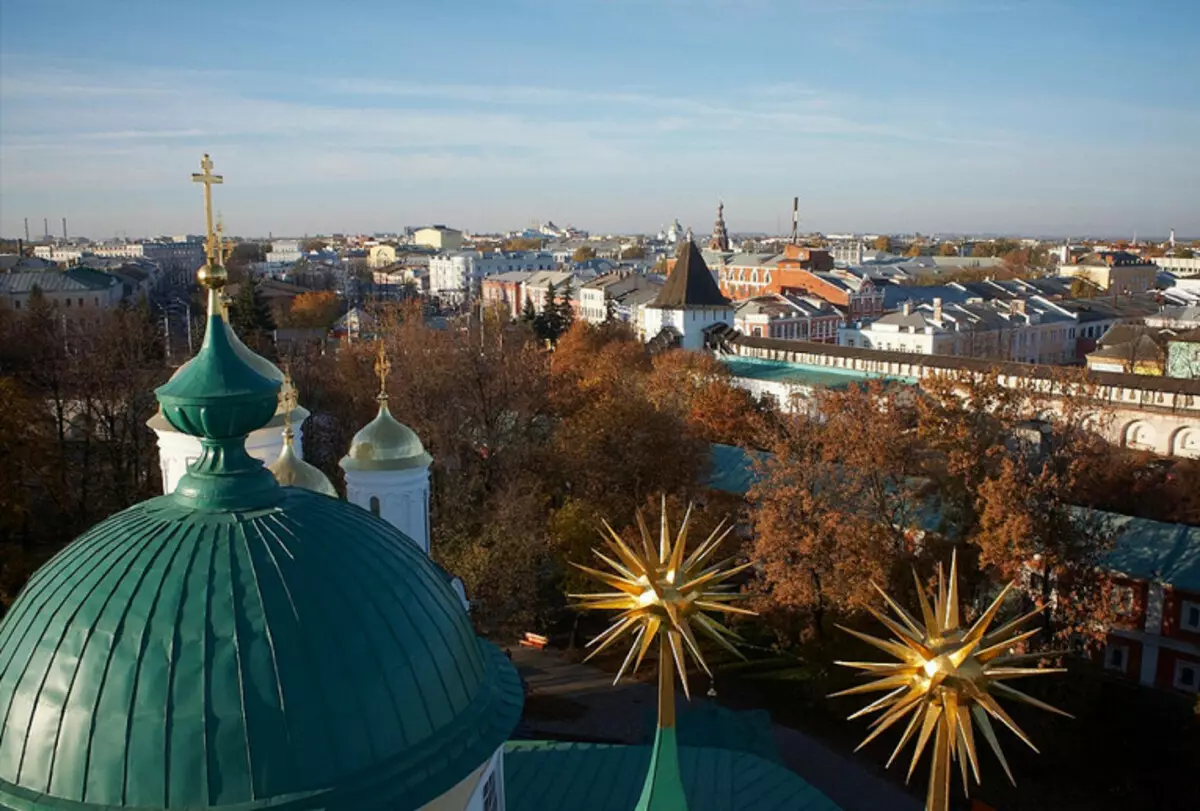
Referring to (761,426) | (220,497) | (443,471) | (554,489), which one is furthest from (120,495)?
(220,497)

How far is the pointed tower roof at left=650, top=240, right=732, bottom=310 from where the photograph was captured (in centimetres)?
4909

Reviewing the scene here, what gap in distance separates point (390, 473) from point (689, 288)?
118 feet

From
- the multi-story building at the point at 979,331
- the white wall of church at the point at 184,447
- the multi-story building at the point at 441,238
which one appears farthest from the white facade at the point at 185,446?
the multi-story building at the point at 441,238

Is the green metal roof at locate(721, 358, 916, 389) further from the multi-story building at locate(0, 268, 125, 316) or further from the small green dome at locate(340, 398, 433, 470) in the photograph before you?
the multi-story building at locate(0, 268, 125, 316)

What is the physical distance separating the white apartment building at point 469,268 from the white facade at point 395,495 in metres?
90.0

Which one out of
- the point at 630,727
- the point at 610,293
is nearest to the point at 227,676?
the point at 630,727

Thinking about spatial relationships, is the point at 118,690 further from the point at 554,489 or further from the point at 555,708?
the point at 554,489

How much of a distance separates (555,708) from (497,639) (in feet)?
8.70

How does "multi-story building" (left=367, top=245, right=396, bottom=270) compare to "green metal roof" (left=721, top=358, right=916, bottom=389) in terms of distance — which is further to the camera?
"multi-story building" (left=367, top=245, right=396, bottom=270)

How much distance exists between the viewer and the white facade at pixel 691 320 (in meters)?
48.5

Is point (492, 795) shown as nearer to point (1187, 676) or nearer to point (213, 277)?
point (213, 277)

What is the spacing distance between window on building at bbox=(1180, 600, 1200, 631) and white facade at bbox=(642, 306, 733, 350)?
31148mm

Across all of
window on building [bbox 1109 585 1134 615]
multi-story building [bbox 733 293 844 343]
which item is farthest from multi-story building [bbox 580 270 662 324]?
window on building [bbox 1109 585 1134 615]

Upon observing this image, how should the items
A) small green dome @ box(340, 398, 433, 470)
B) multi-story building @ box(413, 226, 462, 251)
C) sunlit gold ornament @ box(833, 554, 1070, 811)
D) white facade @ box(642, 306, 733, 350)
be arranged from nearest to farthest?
sunlit gold ornament @ box(833, 554, 1070, 811) < small green dome @ box(340, 398, 433, 470) < white facade @ box(642, 306, 733, 350) < multi-story building @ box(413, 226, 462, 251)
